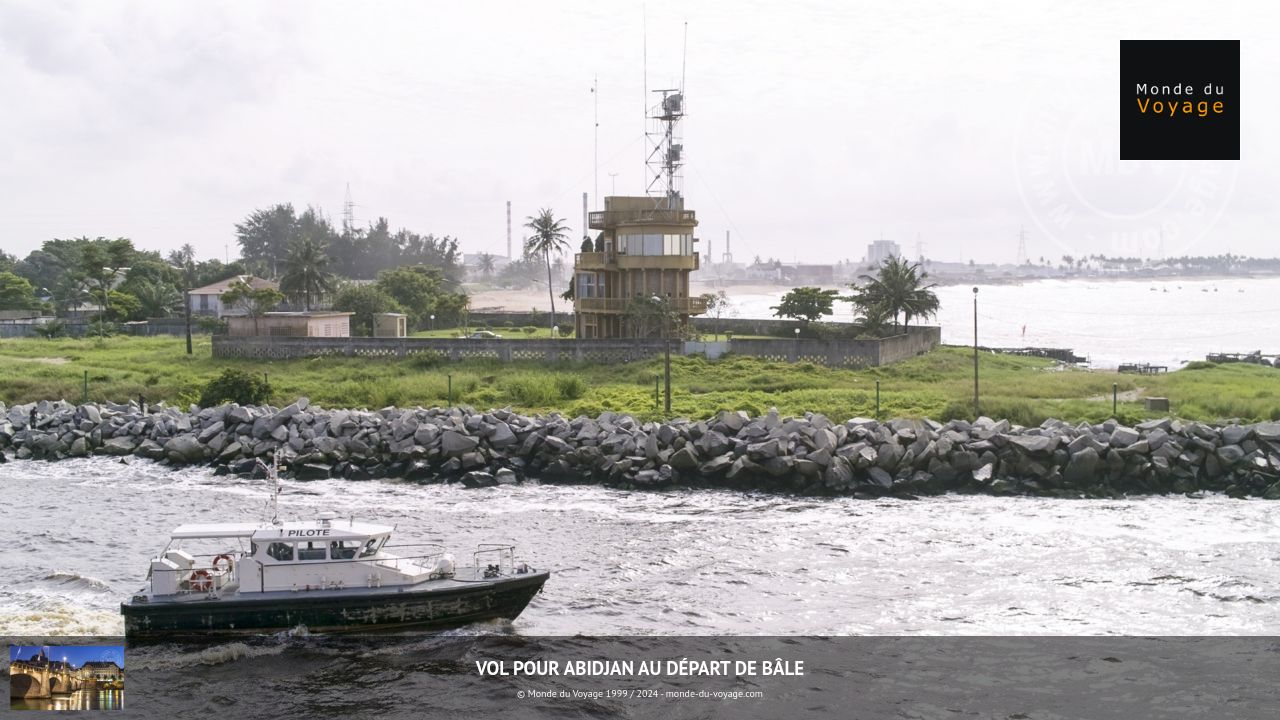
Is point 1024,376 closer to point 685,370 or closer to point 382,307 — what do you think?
point 685,370

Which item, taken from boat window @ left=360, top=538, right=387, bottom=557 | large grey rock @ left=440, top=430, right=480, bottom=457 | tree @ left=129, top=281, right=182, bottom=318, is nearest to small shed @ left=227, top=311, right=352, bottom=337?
tree @ left=129, top=281, right=182, bottom=318

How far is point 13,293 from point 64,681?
369 feet

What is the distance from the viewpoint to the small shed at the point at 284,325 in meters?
80.1

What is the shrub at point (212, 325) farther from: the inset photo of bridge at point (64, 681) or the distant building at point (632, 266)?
the inset photo of bridge at point (64, 681)

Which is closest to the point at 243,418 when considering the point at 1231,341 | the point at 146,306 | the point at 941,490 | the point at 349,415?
the point at 349,415

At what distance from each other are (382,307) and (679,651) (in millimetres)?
73673

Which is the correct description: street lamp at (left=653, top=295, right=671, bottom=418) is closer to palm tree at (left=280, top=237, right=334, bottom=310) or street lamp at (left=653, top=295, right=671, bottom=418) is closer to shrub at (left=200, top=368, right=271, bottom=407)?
shrub at (left=200, top=368, right=271, bottom=407)

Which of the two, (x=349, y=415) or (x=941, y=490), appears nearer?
(x=941, y=490)

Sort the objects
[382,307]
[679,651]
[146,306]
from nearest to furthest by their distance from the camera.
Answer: [679,651] < [382,307] < [146,306]

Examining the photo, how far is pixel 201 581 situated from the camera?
28.5 meters

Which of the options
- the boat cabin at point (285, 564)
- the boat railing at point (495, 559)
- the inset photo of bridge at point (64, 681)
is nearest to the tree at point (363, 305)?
the boat railing at point (495, 559)

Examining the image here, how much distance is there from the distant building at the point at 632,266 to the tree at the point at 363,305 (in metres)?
22.1

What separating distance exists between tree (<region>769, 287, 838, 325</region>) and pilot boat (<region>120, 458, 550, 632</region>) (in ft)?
194

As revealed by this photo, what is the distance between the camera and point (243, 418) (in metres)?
52.5
